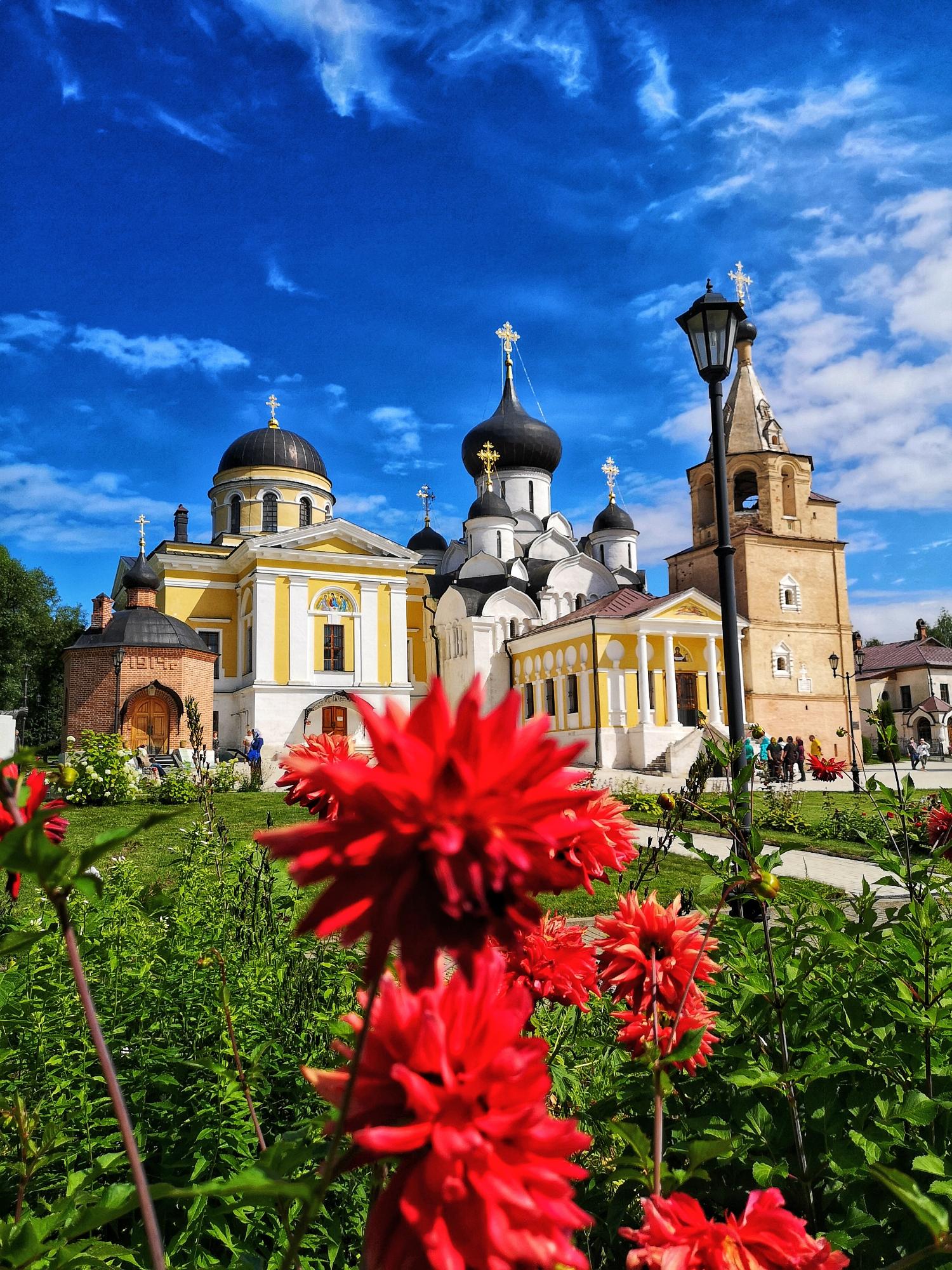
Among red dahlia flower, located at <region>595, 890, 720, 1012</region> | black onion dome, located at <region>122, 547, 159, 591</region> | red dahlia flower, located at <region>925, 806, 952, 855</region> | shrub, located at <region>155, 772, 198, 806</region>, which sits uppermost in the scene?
black onion dome, located at <region>122, 547, 159, 591</region>

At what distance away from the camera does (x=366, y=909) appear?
71cm

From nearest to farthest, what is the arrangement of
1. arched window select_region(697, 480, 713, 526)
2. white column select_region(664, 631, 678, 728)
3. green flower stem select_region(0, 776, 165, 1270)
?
green flower stem select_region(0, 776, 165, 1270), white column select_region(664, 631, 678, 728), arched window select_region(697, 480, 713, 526)

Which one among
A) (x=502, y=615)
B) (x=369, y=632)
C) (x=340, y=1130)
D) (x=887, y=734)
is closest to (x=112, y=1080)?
(x=340, y=1130)

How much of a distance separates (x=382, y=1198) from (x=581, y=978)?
1.04 m

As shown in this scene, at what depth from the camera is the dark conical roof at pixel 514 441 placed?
41.5m

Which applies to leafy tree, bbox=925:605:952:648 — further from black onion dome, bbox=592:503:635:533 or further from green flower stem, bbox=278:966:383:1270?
green flower stem, bbox=278:966:383:1270

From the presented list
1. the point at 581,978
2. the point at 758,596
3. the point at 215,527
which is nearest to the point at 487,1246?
the point at 581,978

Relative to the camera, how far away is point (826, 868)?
33.5ft

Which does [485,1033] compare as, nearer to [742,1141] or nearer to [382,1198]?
[382,1198]

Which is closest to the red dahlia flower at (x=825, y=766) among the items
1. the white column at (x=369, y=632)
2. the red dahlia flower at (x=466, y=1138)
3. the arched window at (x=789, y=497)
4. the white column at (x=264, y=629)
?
the red dahlia flower at (x=466, y=1138)

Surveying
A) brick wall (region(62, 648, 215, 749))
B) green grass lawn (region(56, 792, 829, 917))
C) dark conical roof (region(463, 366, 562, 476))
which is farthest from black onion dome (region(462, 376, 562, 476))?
green grass lawn (region(56, 792, 829, 917))

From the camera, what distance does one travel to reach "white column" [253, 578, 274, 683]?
29.3 meters

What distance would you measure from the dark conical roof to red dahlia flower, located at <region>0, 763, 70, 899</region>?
40.9m

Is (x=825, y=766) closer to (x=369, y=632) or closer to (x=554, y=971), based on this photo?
(x=554, y=971)
